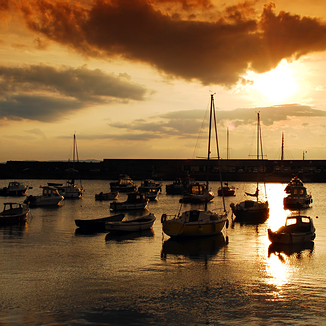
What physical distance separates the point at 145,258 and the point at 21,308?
10.2 meters

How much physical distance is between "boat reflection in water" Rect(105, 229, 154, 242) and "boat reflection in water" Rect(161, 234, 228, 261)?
3.04 m

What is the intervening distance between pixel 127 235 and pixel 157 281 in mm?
13962

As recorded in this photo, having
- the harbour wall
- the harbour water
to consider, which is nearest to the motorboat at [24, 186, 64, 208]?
the harbour water

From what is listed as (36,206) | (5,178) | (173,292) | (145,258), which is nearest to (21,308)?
(173,292)

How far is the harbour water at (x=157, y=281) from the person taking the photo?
15.2 m

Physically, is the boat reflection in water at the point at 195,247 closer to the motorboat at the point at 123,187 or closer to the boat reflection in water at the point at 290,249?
the boat reflection in water at the point at 290,249

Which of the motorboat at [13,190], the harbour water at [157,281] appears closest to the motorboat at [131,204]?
the harbour water at [157,281]

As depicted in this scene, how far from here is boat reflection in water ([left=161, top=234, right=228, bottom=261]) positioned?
85.9ft

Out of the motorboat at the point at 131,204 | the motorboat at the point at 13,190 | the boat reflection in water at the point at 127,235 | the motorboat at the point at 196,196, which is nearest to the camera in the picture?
the boat reflection in water at the point at 127,235

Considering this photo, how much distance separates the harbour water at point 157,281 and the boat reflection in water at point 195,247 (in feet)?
0.25

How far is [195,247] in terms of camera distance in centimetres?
2861

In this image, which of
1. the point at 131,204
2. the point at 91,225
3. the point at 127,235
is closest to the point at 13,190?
the point at 131,204

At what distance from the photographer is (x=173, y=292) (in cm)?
1792

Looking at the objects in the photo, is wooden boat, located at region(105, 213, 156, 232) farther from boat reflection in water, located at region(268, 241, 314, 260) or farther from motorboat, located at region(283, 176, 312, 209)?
motorboat, located at region(283, 176, 312, 209)
